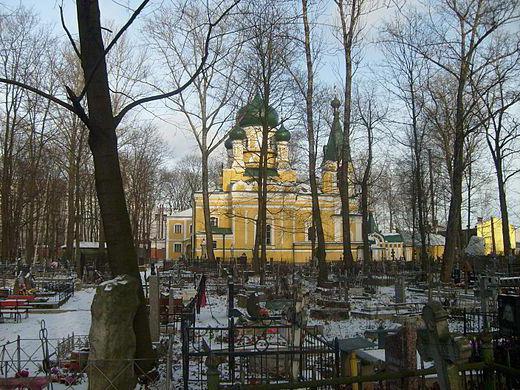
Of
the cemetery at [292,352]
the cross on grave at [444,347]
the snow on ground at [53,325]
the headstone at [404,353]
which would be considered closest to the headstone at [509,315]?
the cemetery at [292,352]

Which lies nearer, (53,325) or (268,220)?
(53,325)

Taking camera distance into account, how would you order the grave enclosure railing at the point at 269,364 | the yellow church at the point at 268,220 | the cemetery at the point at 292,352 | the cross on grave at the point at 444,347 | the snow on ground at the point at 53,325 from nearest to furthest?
the cross on grave at the point at 444,347, the cemetery at the point at 292,352, the grave enclosure railing at the point at 269,364, the snow on ground at the point at 53,325, the yellow church at the point at 268,220

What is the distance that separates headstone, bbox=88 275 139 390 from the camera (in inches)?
231

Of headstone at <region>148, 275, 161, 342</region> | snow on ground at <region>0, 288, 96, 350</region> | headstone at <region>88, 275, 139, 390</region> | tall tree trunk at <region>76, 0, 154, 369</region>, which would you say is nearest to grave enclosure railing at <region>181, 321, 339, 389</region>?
tall tree trunk at <region>76, 0, 154, 369</region>

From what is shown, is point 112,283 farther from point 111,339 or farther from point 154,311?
point 154,311

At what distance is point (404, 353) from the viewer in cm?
665

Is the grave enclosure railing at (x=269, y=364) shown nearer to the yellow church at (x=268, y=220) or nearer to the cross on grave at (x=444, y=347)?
the cross on grave at (x=444, y=347)

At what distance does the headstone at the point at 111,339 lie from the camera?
587 centimetres

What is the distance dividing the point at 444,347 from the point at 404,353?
2.81 meters

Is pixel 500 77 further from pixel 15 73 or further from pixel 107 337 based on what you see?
pixel 15 73

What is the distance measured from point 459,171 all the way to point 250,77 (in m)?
10.3

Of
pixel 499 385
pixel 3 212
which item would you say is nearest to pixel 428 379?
pixel 499 385

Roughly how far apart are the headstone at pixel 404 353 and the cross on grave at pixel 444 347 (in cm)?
→ 255

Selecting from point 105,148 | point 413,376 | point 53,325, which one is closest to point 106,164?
point 105,148
